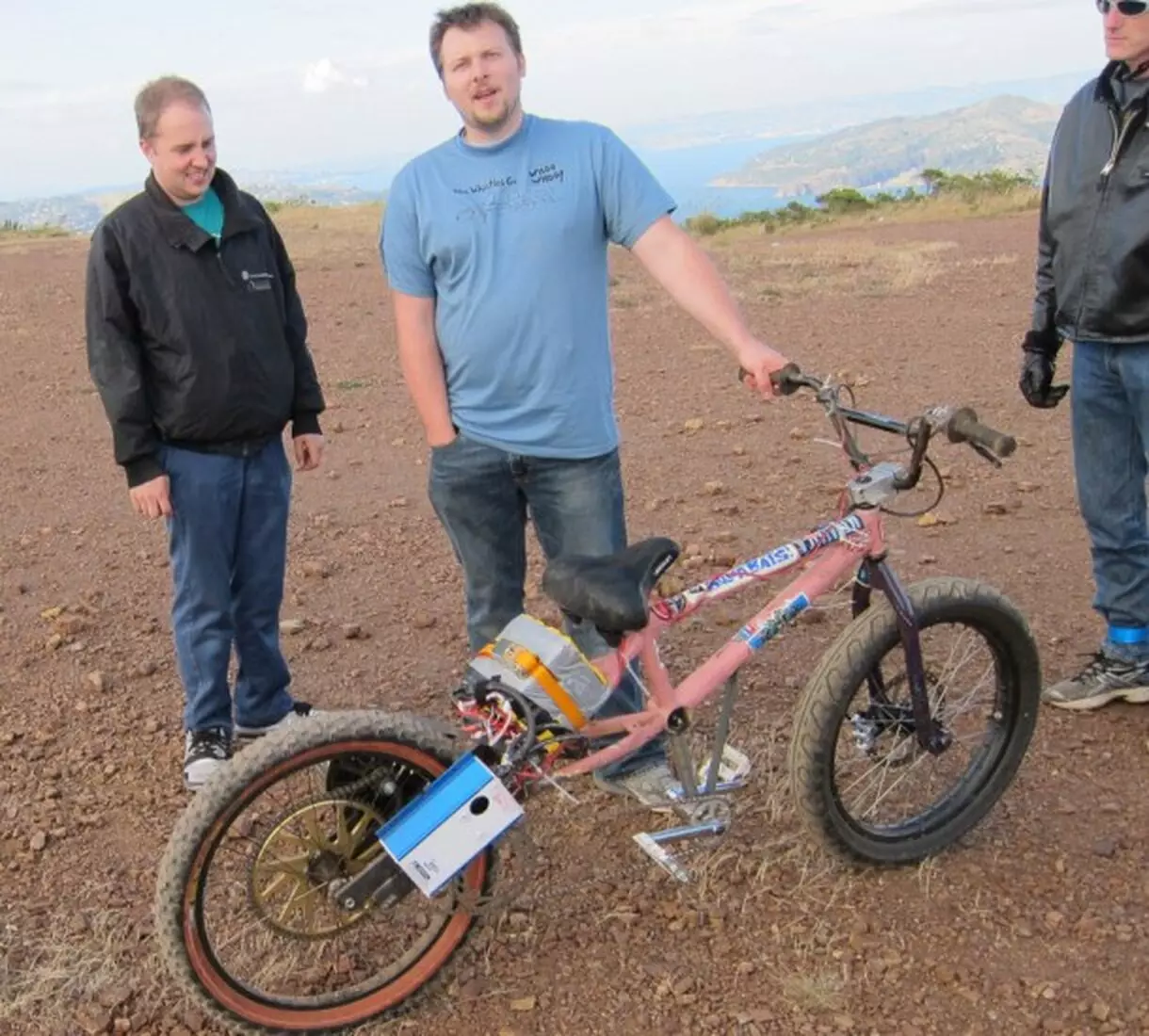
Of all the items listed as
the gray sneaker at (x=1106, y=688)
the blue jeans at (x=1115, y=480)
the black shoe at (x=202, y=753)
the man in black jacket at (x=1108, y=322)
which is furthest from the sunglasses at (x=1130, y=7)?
the black shoe at (x=202, y=753)

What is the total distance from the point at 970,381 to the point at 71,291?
1183 centimetres

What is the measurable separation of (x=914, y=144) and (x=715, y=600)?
458 ft

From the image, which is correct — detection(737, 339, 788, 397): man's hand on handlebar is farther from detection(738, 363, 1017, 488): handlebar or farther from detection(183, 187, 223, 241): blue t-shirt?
detection(183, 187, 223, 241): blue t-shirt

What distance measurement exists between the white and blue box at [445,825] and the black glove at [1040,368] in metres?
2.46

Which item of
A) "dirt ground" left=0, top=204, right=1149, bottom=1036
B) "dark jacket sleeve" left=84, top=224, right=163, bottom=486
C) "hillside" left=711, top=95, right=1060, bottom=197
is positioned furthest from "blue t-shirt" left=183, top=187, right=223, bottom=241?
"hillside" left=711, top=95, right=1060, bottom=197

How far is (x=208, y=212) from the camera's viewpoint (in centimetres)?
358

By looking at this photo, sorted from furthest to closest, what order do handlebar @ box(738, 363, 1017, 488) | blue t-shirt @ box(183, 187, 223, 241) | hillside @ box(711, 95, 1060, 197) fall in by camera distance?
hillside @ box(711, 95, 1060, 197)
blue t-shirt @ box(183, 187, 223, 241)
handlebar @ box(738, 363, 1017, 488)

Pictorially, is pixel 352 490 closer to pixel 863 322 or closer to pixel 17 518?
pixel 17 518

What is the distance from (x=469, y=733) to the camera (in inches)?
110

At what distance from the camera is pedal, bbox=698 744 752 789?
127 inches

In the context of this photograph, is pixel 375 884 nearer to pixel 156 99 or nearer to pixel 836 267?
pixel 156 99

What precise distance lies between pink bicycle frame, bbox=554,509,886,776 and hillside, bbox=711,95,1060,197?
87.6 m

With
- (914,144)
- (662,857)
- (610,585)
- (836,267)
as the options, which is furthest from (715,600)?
(914,144)

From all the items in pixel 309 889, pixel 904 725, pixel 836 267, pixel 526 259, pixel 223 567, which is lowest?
pixel 836 267
